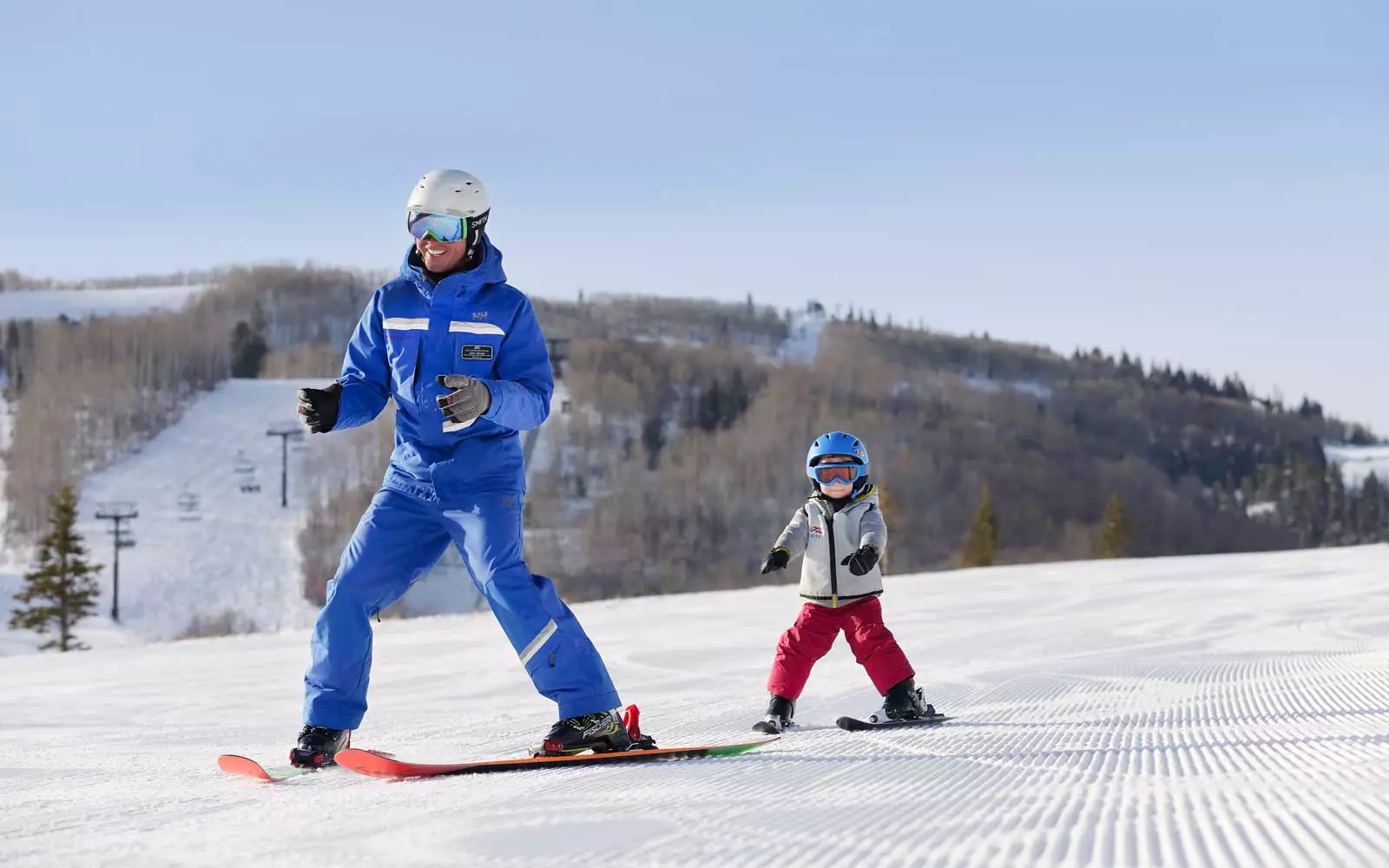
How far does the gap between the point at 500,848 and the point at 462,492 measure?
178cm

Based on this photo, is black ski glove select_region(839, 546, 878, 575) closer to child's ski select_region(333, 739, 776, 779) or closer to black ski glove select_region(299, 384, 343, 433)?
child's ski select_region(333, 739, 776, 779)

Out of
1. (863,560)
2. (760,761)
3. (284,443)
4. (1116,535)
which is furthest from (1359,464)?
(760,761)

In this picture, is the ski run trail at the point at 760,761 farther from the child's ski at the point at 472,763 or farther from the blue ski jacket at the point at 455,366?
the blue ski jacket at the point at 455,366

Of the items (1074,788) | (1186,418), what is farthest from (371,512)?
Answer: (1186,418)

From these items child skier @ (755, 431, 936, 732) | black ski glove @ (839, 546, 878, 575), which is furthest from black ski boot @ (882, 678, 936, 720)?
black ski glove @ (839, 546, 878, 575)

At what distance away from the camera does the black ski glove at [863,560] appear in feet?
15.8

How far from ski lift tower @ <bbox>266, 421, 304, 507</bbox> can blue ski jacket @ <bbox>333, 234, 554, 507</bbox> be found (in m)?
111

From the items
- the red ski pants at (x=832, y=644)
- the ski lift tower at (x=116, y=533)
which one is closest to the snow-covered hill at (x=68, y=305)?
the ski lift tower at (x=116, y=533)

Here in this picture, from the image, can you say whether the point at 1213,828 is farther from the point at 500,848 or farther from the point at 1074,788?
the point at 500,848

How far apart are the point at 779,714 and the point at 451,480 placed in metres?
1.89

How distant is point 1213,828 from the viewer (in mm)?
2195

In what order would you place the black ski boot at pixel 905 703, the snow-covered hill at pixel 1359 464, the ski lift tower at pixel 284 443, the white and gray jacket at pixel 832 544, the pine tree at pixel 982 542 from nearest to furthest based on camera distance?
the black ski boot at pixel 905 703 → the white and gray jacket at pixel 832 544 → the pine tree at pixel 982 542 → the ski lift tower at pixel 284 443 → the snow-covered hill at pixel 1359 464

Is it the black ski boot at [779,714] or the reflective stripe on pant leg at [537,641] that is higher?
the reflective stripe on pant leg at [537,641]

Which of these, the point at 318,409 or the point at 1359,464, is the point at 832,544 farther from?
the point at 1359,464
